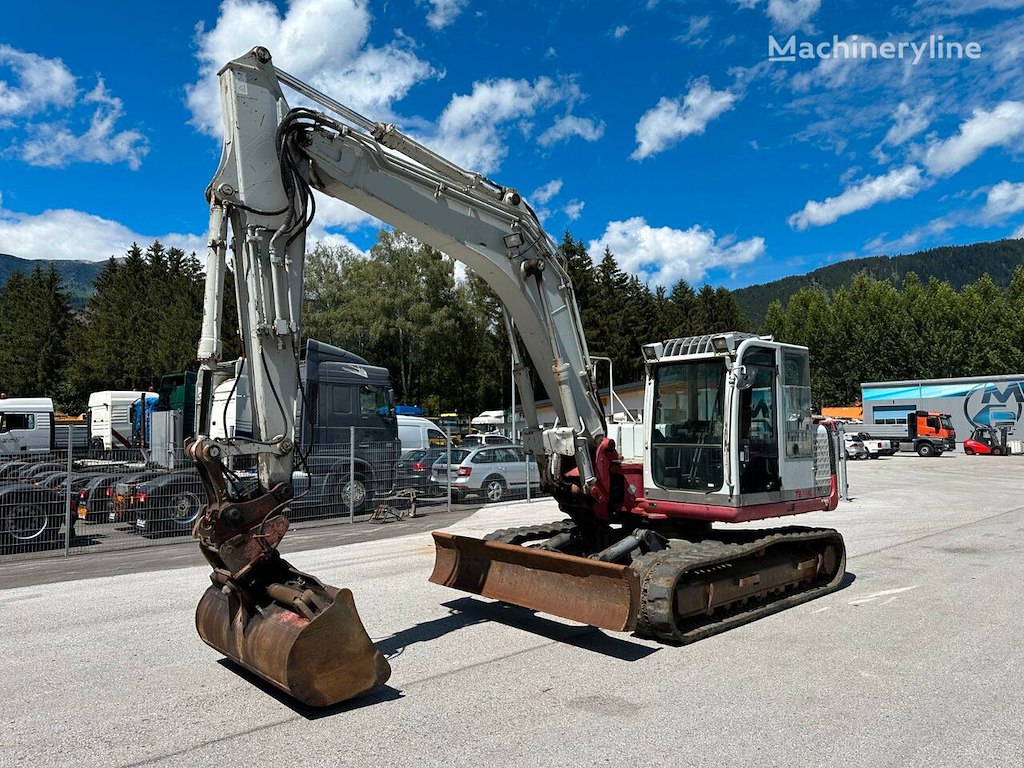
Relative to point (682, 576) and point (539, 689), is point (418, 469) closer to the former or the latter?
point (682, 576)

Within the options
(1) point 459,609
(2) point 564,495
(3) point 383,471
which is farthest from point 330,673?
(3) point 383,471

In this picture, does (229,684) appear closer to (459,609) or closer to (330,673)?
(330,673)

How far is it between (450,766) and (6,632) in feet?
17.2

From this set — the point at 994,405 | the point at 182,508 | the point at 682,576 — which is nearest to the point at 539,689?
the point at 682,576

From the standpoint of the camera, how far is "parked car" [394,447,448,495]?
666 inches

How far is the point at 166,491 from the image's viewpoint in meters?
13.5

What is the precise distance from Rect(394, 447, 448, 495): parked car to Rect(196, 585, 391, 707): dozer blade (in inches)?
Answer: 456

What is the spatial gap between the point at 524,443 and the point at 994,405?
45869 millimetres

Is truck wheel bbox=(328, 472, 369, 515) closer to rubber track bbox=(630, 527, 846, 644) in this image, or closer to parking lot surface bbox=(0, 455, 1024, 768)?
parking lot surface bbox=(0, 455, 1024, 768)

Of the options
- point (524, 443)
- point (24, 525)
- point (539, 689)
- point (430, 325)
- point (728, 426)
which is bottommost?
point (539, 689)

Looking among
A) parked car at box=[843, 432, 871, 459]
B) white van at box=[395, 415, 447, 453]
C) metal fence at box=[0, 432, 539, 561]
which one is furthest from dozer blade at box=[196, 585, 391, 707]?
parked car at box=[843, 432, 871, 459]

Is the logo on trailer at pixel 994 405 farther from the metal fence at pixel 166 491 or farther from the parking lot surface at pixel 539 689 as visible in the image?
the parking lot surface at pixel 539 689

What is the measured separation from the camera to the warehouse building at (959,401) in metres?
43.8

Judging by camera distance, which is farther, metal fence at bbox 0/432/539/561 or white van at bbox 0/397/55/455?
white van at bbox 0/397/55/455
